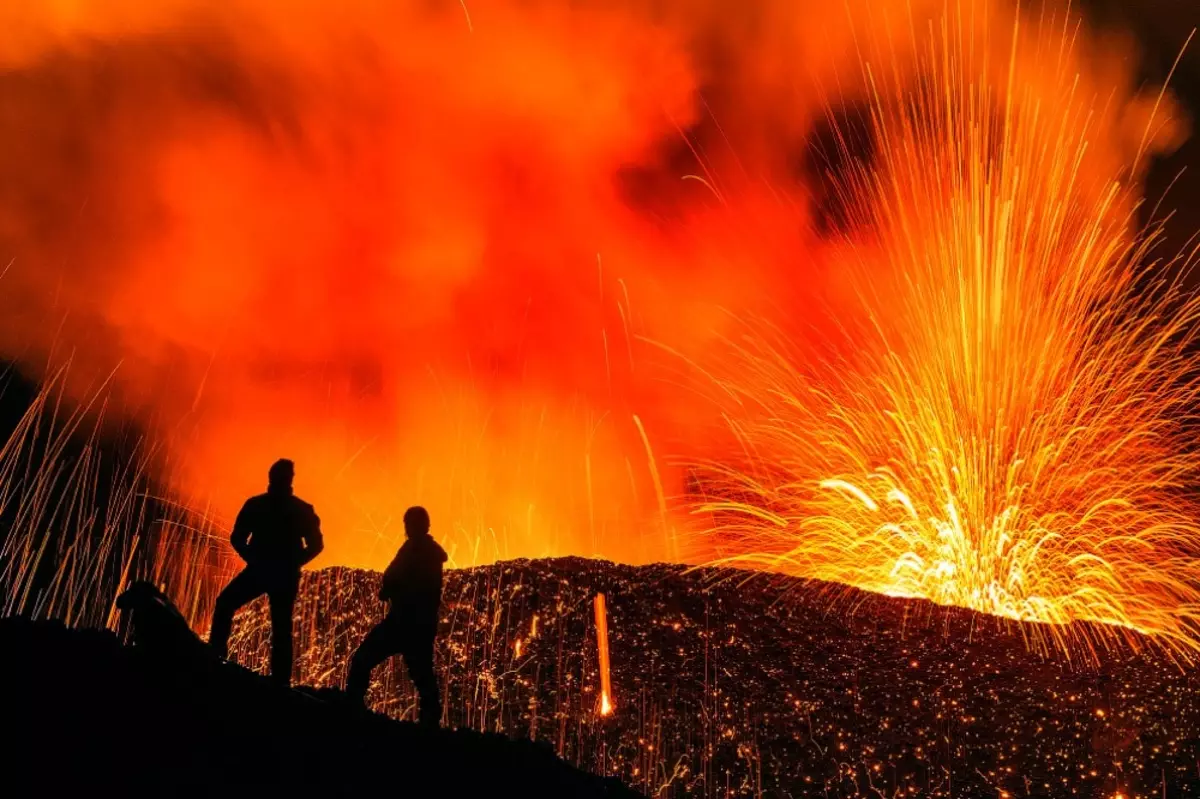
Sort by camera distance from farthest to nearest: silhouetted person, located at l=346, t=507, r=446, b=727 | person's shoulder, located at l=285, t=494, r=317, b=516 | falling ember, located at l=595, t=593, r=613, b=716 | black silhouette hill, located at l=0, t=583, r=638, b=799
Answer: falling ember, located at l=595, t=593, r=613, b=716 < person's shoulder, located at l=285, t=494, r=317, b=516 < silhouetted person, located at l=346, t=507, r=446, b=727 < black silhouette hill, located at l=0, t=583, r=638, b=799

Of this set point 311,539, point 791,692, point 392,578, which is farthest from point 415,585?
point 791,692

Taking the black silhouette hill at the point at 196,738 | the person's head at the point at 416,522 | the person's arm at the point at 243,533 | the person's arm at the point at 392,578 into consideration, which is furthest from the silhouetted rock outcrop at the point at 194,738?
the person's head at the point at 416,522

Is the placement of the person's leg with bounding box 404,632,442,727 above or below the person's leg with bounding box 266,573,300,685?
below

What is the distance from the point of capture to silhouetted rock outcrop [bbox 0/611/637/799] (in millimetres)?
6004

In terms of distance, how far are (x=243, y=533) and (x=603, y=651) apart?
6986mm

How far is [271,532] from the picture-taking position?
28.4 ft

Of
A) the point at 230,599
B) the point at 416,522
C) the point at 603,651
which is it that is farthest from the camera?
the point at 603,651

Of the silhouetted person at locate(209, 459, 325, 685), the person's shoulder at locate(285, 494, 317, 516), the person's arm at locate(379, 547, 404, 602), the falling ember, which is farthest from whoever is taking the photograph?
the falling ember

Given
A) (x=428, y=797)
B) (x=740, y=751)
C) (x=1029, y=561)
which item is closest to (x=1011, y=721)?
(x=740, y=751)

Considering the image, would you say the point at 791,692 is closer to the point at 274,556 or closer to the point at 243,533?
the point at 274,556

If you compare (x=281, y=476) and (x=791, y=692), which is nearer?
(x=281, y=476)

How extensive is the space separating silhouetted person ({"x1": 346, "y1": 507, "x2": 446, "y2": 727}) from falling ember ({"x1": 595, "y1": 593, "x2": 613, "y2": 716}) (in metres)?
5.45

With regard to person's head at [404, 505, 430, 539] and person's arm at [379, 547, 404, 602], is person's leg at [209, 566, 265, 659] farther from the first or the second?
person's head at [404, 505, 430, 539]

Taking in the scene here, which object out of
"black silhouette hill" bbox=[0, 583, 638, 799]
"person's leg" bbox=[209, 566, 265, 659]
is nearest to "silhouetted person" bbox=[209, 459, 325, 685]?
"person's leg" bbox=[209, 566, 265, 659]
